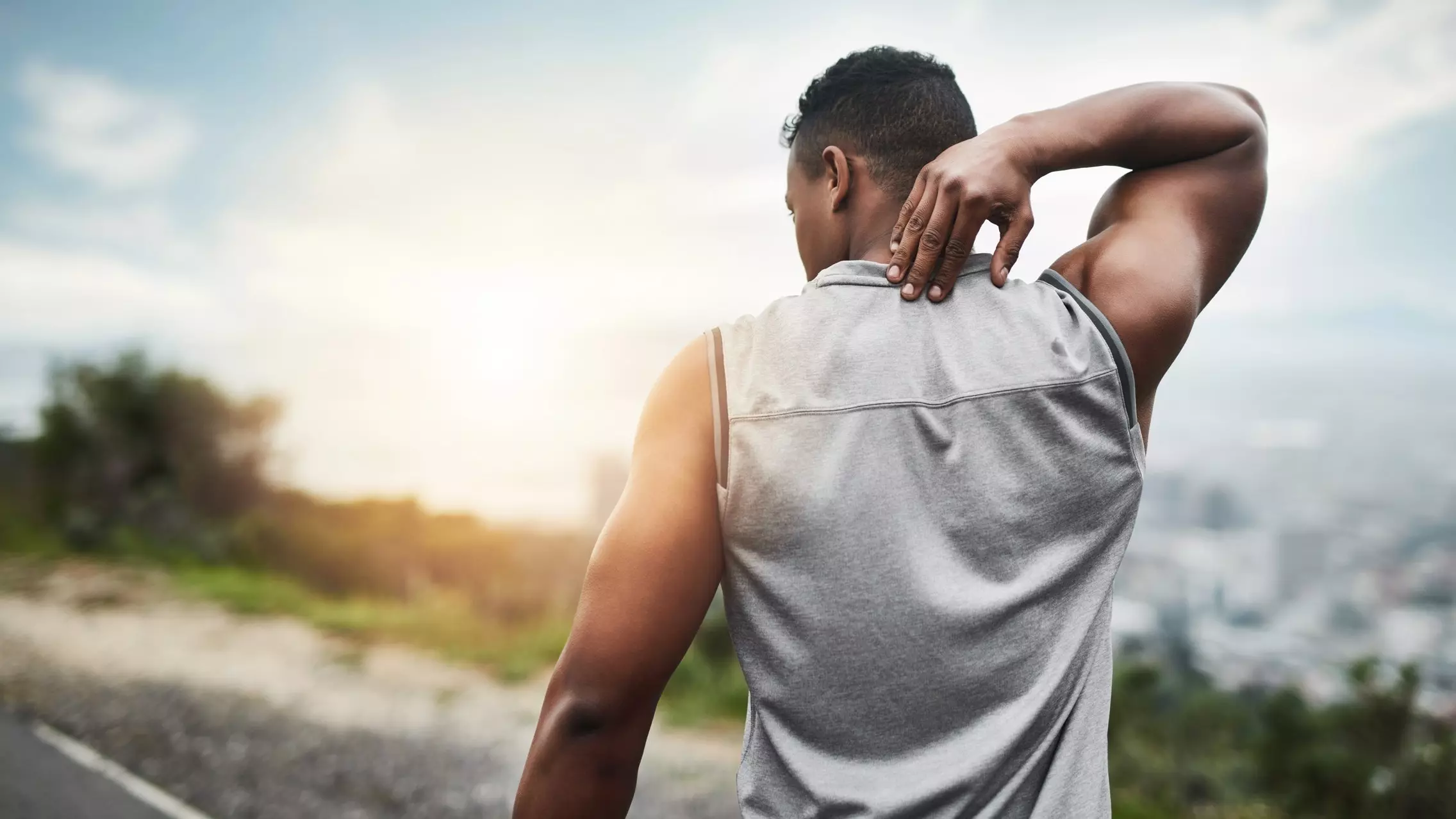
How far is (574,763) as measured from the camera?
1094 millimetres

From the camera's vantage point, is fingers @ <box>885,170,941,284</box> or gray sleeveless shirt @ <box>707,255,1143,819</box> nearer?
gray sleeveless shirt @ <box>707,255,1143,819</box>

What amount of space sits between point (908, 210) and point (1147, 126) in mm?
447

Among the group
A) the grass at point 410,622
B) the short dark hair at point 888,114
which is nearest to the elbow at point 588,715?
the short dark hair at point 888,114

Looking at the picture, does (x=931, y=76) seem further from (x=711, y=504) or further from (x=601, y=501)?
(x=601, y=501)

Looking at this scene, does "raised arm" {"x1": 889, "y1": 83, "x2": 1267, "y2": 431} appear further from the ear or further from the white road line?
the white road line

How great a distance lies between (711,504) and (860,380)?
248 millimetres

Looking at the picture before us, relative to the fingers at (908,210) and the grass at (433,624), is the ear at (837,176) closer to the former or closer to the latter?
the fingers at (908,210)

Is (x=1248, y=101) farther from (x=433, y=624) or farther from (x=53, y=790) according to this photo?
(x=433, y=624)

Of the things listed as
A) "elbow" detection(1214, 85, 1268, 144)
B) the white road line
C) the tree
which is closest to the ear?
"elbow" detection(1214, 85, 1268, 144)

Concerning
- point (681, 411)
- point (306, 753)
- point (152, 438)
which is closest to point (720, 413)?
point (681, 411)

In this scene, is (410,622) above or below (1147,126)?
below

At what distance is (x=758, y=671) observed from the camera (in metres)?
1.10

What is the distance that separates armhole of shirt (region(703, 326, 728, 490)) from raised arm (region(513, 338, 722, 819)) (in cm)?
1

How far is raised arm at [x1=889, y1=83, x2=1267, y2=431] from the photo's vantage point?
115 cm
